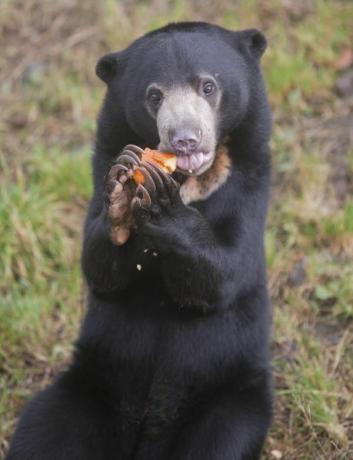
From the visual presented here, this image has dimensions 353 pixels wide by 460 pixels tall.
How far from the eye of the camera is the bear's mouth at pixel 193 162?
4.65 metres

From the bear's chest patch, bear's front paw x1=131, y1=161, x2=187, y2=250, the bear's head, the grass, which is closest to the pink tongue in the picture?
the bear's head

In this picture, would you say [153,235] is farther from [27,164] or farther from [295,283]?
[27,164]

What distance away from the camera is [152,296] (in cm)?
512

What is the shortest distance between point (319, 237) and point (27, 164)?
2.33 m

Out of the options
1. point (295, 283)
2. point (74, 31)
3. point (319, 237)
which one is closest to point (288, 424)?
point (295, 283)

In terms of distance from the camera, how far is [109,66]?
17.0ft

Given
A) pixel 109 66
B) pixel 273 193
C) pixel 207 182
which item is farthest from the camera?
pixel 273 193

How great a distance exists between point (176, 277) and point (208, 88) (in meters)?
0.92

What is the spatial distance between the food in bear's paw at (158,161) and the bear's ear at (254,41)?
2.91ft

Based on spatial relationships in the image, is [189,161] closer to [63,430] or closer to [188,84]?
[188,84]

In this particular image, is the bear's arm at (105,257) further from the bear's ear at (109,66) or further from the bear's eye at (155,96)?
the bear's ear at (109,66)

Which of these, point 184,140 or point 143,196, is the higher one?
point 184,140

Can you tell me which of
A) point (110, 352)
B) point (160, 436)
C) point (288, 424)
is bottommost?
point (288, 424)

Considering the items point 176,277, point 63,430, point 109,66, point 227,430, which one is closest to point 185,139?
point 176,277
